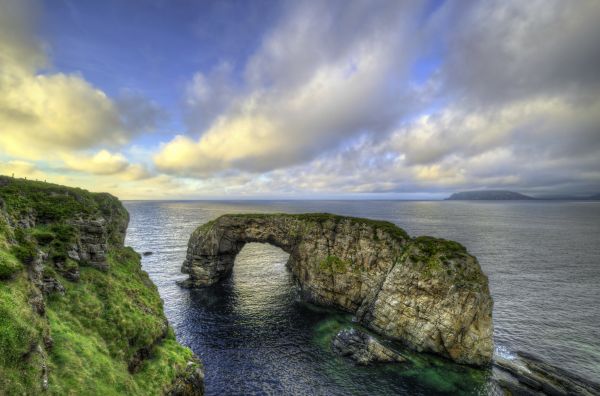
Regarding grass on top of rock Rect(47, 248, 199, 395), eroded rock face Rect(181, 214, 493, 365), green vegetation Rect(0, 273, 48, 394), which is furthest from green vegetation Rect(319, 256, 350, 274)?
green vegetation Rect(0, 273, 48, 394)

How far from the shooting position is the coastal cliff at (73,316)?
60.9 feet

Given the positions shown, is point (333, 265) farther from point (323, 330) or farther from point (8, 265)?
point (8, 265)

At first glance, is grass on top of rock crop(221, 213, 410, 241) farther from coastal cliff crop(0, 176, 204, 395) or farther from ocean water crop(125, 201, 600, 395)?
coastal cliff crop(0, 176, 204, 395)

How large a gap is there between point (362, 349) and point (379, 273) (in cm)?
1677

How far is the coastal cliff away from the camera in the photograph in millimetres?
18562

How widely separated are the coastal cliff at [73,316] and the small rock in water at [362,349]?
22.0 metres

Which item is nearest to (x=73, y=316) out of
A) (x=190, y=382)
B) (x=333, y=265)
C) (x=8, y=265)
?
(x=8, y=265)

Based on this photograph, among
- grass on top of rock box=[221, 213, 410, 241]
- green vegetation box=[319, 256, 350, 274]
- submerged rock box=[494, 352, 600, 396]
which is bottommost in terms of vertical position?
submerged rock box=[494, 352, 600, 396]

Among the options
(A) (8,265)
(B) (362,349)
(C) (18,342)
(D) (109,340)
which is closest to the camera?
(C) (18,342)

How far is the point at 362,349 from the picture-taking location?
44.6 meters

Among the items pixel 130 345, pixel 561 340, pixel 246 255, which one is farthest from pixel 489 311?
pixel 246 255

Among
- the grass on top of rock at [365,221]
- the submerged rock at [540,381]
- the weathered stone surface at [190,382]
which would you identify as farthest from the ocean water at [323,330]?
the grass on top of rock at [365,221]

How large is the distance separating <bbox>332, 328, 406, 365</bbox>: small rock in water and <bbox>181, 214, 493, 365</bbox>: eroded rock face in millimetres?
5105

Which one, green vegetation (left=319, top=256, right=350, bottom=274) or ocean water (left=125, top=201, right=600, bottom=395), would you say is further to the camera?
green vegetation (left=319, top=256, right=350, bottom=274)
